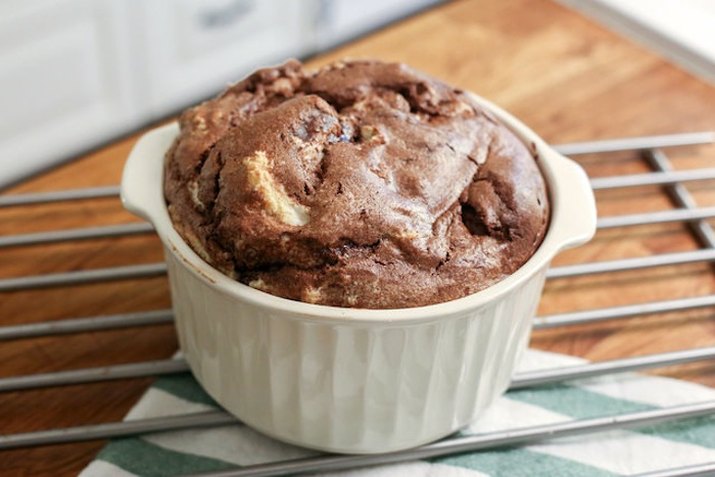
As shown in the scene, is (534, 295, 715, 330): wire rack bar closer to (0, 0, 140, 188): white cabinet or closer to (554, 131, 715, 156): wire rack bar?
(554, 131, 715, 156): wire rack bar

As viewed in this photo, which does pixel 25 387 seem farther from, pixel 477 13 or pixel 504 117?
pixel 477 13

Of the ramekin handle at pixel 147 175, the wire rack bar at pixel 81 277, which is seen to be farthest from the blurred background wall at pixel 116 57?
the ramekin handle at pixel 147 175

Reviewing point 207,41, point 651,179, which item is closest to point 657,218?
point 651,179

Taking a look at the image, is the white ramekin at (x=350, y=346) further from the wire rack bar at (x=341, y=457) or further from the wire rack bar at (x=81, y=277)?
the wire rack bar at (x=81, y=277)

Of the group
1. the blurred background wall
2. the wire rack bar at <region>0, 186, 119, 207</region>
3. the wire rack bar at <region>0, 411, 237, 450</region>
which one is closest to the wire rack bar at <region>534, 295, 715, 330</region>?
the wire rack bar at <region>0, 411, 237, 450</region>

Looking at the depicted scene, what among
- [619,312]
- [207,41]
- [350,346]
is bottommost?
[207,41]

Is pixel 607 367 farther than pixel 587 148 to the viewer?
No

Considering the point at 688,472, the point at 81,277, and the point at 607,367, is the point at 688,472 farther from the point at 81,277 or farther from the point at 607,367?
the point at 81,277
